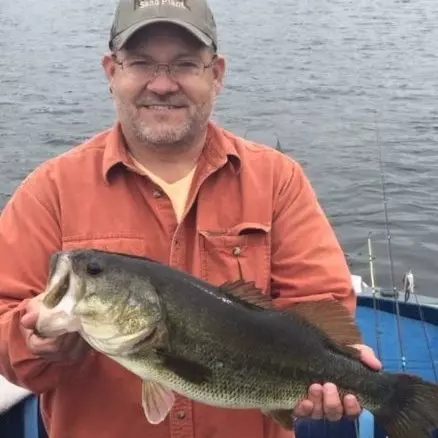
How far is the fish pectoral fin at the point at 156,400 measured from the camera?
2.75 m

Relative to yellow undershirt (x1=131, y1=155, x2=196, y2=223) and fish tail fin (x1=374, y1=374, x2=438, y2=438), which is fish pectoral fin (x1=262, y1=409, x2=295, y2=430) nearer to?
fish tail fin (x1=374, y1=374, x2=438, y2=438)

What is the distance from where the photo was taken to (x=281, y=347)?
2865 mm

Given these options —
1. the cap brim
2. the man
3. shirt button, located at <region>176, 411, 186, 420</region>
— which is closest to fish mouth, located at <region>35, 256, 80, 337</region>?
the man

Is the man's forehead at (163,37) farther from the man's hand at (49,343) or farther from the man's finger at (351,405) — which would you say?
the man's finger at (351,405)

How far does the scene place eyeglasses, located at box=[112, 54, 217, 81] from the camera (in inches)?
129

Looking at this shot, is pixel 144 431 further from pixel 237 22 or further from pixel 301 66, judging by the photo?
pixel 237 22

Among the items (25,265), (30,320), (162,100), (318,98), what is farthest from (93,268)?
(318,98)

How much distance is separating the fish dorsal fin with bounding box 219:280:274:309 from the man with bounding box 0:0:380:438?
0.28 meters

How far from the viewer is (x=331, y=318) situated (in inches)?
120

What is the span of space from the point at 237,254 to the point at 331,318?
468 mm

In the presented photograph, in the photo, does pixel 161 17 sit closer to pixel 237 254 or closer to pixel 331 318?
pixel 237 254

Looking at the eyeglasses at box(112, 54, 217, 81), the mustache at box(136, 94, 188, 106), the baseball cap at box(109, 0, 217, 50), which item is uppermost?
the baseball cap at box(109, 0, 217, 50)

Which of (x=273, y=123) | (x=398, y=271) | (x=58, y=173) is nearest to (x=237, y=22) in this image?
(x=273, y=123)

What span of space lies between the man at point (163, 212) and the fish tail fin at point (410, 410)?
0.16 meters
